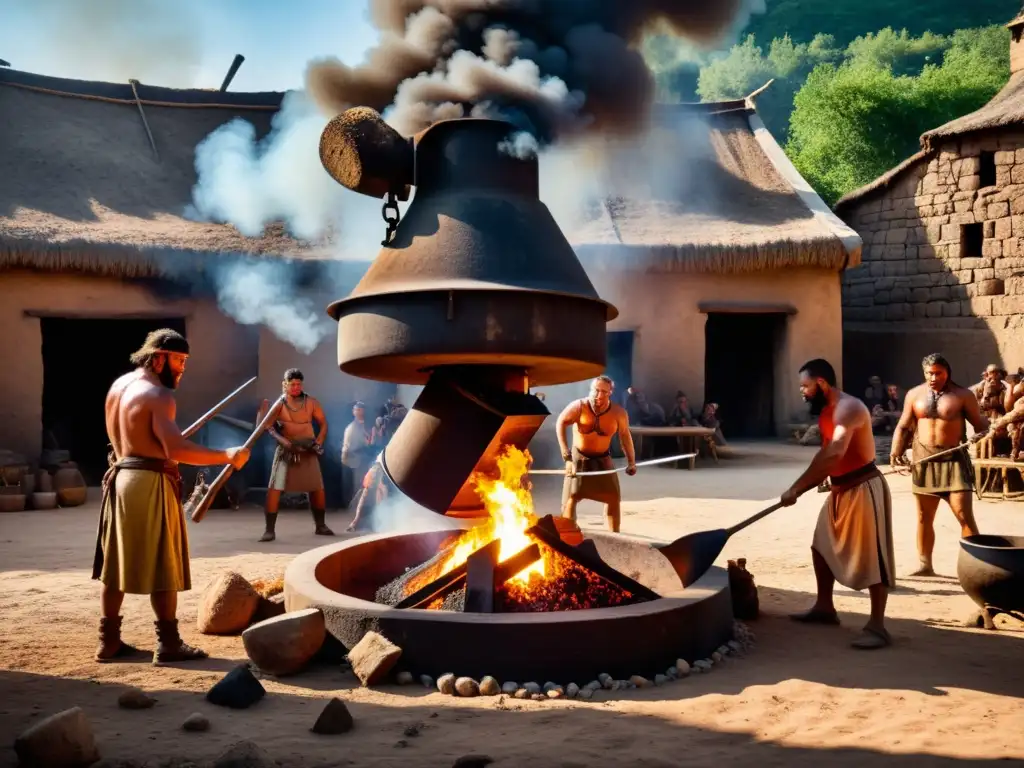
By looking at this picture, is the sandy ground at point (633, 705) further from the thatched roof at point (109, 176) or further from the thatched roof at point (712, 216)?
the thatched roof at point (712, 216)

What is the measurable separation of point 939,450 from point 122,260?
993 centimetres

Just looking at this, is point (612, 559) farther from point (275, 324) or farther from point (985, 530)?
point (275, 324)

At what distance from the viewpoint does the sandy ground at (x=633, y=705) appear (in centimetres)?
328

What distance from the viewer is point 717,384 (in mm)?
20406

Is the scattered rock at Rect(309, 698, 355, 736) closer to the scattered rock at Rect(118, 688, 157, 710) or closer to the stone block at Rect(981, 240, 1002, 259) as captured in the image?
the scattered rock at Rect(118, 688, 157, 710)

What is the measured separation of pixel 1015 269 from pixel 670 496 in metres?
9.20

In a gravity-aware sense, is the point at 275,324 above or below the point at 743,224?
below

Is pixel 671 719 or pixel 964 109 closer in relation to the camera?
pixel 671 719

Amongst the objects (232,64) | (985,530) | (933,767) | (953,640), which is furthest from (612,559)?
(232,64)

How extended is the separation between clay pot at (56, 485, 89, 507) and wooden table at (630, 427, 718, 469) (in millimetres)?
7188

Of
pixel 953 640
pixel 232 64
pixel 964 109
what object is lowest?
pixel 953 640

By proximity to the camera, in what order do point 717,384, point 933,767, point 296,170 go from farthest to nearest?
1. point 717,384
2. point 296,170
3. point 933,767

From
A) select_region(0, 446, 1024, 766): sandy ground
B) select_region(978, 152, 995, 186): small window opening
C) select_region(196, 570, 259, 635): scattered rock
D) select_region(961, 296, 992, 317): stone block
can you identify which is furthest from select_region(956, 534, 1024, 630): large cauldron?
select_region(978, 152, 995, 186): small window opening

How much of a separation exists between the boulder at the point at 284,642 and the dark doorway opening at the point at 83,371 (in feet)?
42.1
